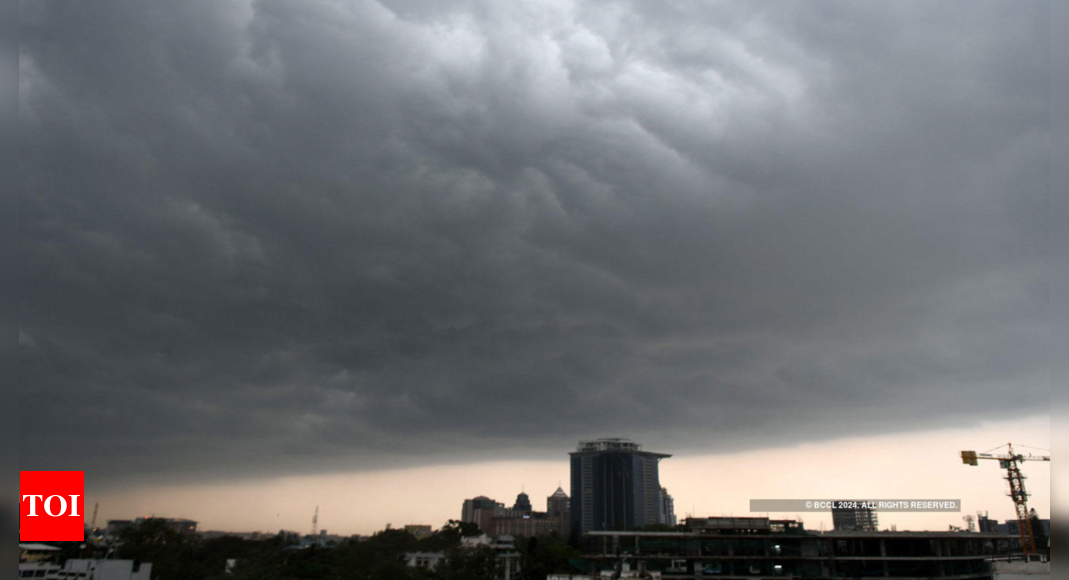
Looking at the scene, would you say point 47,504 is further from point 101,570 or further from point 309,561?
point 309,561

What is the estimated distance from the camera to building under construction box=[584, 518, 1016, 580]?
9638 cm

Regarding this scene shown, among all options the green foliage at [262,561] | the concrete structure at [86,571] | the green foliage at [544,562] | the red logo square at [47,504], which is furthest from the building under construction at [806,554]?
the red logo square at [47,504]

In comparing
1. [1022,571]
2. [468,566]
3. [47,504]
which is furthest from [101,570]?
[1022,571]

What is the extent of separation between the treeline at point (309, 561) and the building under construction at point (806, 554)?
13.0m

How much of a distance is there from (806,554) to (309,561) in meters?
87.6

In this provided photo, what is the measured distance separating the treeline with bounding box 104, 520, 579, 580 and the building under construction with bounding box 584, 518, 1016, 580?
42.8 ft

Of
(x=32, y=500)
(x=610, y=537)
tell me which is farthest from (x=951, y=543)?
(x=32, y=500)

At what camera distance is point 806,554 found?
9894 cm

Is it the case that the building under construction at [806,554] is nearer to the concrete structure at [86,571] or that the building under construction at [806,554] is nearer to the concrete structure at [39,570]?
the concrete structure at [86,571]

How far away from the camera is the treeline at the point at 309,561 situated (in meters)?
88.4

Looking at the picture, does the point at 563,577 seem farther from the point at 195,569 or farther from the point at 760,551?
the point at 195,569

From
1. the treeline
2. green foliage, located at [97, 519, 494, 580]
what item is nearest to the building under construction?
the treeline

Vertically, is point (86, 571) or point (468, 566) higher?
point (86, 571)

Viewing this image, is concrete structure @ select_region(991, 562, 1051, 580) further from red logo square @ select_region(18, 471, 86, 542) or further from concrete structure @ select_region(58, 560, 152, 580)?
concrete structure @ select_region(58, 560, 152, 580)
